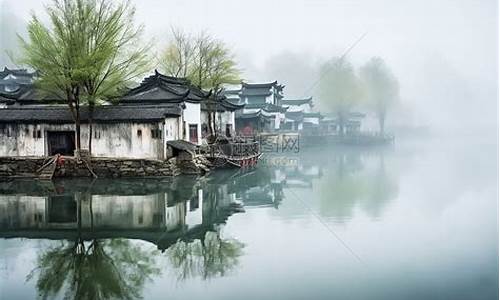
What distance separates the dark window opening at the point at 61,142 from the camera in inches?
620

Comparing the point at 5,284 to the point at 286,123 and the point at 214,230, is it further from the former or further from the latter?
the point at 286,123

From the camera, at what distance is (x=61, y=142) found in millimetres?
15859

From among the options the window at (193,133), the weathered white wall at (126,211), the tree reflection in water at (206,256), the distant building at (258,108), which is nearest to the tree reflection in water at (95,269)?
the tree reflection in water at (206,256)

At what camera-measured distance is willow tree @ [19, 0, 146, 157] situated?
1438 centimetres

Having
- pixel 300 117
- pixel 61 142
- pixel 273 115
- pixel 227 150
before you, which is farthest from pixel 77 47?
pixel 300 117

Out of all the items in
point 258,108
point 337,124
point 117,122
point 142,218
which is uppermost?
point 258,108

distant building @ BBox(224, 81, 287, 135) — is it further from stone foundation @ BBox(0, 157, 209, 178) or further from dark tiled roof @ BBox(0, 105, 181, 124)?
stone foundation @ BBox(0, 157, 209, 178)

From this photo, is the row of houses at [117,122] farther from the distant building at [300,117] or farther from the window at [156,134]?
the distant building at [300,117]

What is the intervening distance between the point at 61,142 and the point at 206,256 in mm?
10756

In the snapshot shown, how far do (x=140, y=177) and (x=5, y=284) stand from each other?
901 centimetres

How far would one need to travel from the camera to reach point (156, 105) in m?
17.3

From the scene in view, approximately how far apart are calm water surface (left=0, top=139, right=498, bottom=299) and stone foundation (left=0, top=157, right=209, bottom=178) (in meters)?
0.91

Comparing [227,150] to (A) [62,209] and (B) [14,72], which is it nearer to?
(A) [62,209]

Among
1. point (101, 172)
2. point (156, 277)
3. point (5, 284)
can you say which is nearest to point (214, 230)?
point (156, 277)
